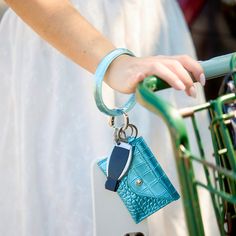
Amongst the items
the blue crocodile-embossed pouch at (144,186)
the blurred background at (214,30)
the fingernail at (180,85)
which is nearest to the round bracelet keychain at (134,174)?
the blue crocodile-embossed pouch at (144,186)

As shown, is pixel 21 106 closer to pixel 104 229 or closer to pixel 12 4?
pixel 12 4

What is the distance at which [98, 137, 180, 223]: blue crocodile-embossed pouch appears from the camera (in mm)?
688

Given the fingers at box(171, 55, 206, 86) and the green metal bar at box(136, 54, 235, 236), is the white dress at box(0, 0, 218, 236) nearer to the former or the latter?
the fingers at box(171, 55, 206, 86)

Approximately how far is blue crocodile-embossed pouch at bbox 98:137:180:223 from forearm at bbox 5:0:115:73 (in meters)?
0.15

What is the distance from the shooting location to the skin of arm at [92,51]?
64 centimetres

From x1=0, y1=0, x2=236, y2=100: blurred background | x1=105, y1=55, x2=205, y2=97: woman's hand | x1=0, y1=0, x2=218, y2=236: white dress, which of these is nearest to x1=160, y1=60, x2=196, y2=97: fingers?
x1=105, y1=55, x2=205, y2=97: woman's hand

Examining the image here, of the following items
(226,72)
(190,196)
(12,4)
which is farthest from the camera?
(12,4)

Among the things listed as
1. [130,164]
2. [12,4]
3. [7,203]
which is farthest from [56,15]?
[7,203]

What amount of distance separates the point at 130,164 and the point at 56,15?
0.28m

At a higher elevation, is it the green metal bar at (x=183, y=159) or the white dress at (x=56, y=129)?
the white dress at (x=56, y=129)

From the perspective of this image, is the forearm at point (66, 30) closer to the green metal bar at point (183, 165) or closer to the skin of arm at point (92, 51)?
the skin of arm at point (92, 51)

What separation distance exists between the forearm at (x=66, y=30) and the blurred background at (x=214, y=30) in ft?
3.74

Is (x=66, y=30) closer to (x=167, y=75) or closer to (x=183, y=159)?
(x=167, y=75)

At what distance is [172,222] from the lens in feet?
3.75
